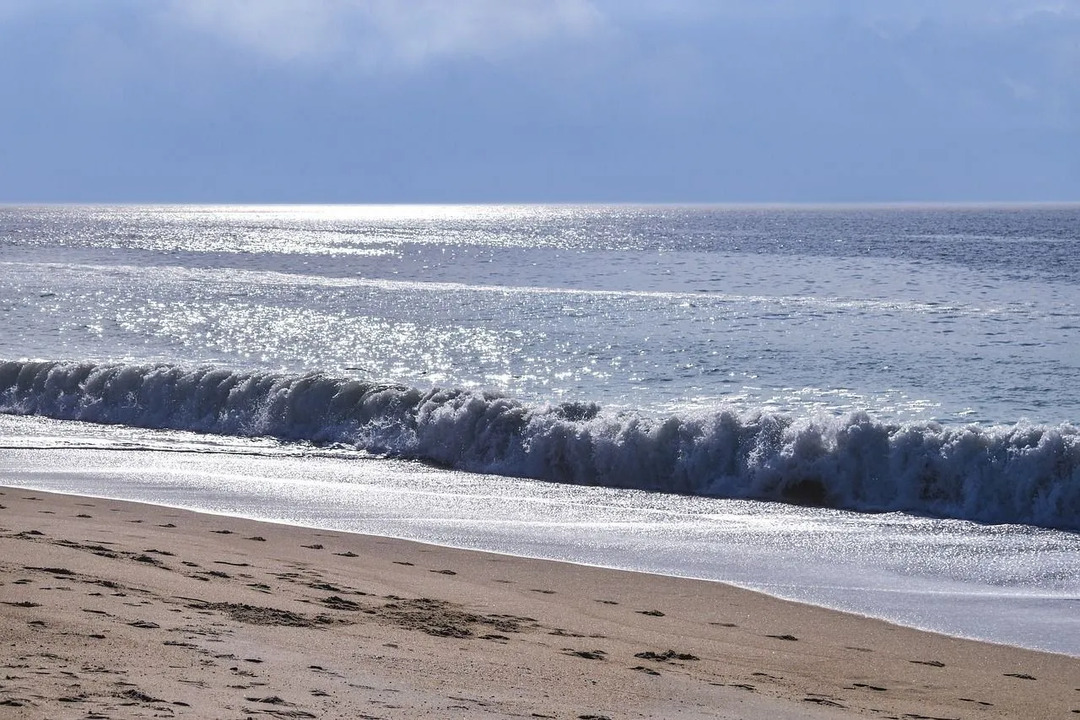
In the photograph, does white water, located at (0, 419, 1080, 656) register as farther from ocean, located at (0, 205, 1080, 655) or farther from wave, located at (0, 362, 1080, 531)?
wave, located at (0, 362, 1080, 531)

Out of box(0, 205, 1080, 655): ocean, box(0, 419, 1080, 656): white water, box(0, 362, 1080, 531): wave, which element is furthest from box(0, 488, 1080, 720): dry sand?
box(0, 362, 1080, 531): wave

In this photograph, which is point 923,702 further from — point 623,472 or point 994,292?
point 994,292

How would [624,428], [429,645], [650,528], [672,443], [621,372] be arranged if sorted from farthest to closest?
1. [621,372]
2. [624,428]
3. [672,443]
4. [650,528]
5. [429,645]

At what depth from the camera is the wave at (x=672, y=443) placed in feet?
52.0

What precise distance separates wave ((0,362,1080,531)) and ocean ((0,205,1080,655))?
4 cm

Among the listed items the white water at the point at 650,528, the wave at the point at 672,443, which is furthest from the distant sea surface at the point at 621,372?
the white water at the point at 650,528

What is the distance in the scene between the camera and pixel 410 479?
17203mm

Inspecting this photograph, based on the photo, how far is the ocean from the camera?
12.8 meters

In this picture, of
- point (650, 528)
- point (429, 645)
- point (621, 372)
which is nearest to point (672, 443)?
point (650, 528)

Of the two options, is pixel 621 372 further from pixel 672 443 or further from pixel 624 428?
pixel 672 443

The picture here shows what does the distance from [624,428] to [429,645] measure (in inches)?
425

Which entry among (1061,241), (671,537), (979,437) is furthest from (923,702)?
(1061,241)

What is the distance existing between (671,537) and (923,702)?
609 cm

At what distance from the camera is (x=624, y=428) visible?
18.3 m
